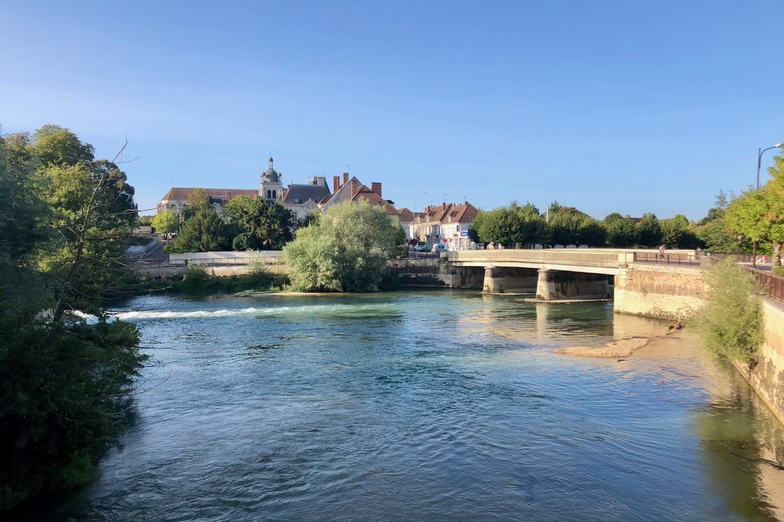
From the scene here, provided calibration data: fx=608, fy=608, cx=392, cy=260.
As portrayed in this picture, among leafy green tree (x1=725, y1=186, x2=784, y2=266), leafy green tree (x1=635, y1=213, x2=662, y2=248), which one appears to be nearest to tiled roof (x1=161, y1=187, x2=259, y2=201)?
leafy green tree (x1=635, y1=213, x2=662, y2=248)

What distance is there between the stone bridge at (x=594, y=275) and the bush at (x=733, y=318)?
1016cm

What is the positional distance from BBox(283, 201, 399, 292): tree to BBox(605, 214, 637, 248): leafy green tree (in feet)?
98.3

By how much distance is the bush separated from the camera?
18.8m

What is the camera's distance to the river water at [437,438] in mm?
11734

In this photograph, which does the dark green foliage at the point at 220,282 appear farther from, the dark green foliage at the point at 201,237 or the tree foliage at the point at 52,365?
the tree foliage at the point at 52,365

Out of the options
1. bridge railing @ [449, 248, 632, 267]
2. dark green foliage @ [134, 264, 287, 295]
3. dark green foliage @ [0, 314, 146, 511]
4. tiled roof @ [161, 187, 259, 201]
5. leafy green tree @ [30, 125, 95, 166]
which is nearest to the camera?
dark green foliage @ [0, 314, 146, 511]

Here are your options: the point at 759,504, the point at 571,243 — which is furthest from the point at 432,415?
the point at 571,243

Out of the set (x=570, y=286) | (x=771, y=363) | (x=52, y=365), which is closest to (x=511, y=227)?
(x=570, y=286)

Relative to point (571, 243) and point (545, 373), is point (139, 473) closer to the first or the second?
point (545, 373)

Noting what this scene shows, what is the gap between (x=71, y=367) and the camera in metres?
12.0

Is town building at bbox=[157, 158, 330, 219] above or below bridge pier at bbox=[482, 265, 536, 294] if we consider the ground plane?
above

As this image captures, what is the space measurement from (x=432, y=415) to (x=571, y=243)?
64.3 m

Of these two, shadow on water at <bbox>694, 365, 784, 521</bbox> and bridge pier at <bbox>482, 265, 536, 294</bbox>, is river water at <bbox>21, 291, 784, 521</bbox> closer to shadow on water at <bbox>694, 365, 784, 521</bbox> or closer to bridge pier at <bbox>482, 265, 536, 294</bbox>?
shadow on water at <bbox>694, 365, 784, 521</bbox>

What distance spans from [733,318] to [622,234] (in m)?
58.4
